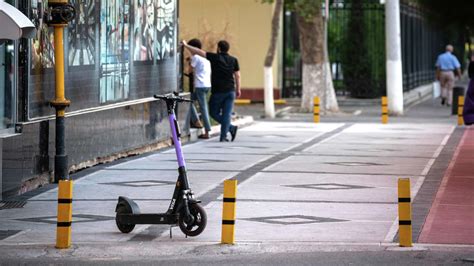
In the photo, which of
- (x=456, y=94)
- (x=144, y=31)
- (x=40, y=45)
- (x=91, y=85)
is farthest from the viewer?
(x=456, y=94)

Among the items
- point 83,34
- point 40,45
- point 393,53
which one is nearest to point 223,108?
point 83,34

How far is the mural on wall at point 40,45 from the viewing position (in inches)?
574

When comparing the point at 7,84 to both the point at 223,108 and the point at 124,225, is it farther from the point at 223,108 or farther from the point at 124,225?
the point at 223,108

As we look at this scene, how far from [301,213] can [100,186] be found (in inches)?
135

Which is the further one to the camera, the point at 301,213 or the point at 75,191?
the point at 75,191

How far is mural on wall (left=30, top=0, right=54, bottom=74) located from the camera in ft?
47.8

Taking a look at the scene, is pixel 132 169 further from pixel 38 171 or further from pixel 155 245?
pixel 155 245

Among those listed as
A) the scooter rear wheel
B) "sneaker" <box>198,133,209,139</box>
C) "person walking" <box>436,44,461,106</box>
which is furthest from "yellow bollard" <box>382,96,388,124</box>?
the scooter rear wheel

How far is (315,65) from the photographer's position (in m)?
32.9

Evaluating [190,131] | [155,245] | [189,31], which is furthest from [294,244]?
[189,31]

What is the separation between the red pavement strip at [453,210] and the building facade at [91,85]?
479 cm

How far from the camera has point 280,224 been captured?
38.0 feet

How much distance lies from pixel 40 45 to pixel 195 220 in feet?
17.0

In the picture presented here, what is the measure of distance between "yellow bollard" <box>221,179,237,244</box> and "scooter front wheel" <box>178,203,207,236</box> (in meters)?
0.39
